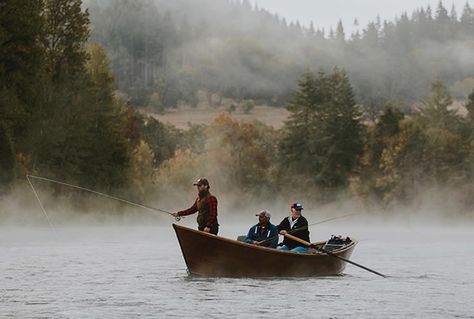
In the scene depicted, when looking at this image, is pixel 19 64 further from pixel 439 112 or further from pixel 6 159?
pixel 439 112

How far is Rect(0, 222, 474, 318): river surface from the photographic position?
67.8 ft

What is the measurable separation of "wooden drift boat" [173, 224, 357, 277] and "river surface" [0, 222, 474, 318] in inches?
14.2

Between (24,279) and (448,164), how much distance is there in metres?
72.5

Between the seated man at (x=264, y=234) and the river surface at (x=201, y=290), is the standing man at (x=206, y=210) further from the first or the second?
the seated man at (x=264, y=234)

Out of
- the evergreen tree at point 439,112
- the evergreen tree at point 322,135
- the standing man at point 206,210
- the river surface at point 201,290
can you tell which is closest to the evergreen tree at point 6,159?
the river surface at point 201,290

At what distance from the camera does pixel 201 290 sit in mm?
24000

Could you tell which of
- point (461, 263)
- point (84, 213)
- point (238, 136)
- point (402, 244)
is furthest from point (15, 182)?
point (238, 136)

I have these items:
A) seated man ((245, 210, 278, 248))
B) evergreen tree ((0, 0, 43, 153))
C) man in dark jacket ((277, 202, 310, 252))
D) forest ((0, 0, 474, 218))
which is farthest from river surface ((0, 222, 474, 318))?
forest ((0, 0, 474, 218))

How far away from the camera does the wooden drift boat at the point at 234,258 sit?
83.5 ft

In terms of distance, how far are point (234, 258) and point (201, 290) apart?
→ 229cm

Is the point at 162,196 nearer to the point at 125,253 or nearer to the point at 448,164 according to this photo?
the point at 448,164

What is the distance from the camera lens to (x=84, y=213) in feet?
226

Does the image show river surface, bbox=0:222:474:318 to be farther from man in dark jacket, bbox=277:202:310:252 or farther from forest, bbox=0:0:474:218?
forest, bbox=0:0:474:218

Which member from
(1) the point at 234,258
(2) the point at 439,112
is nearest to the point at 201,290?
(1) the point at 234,258
